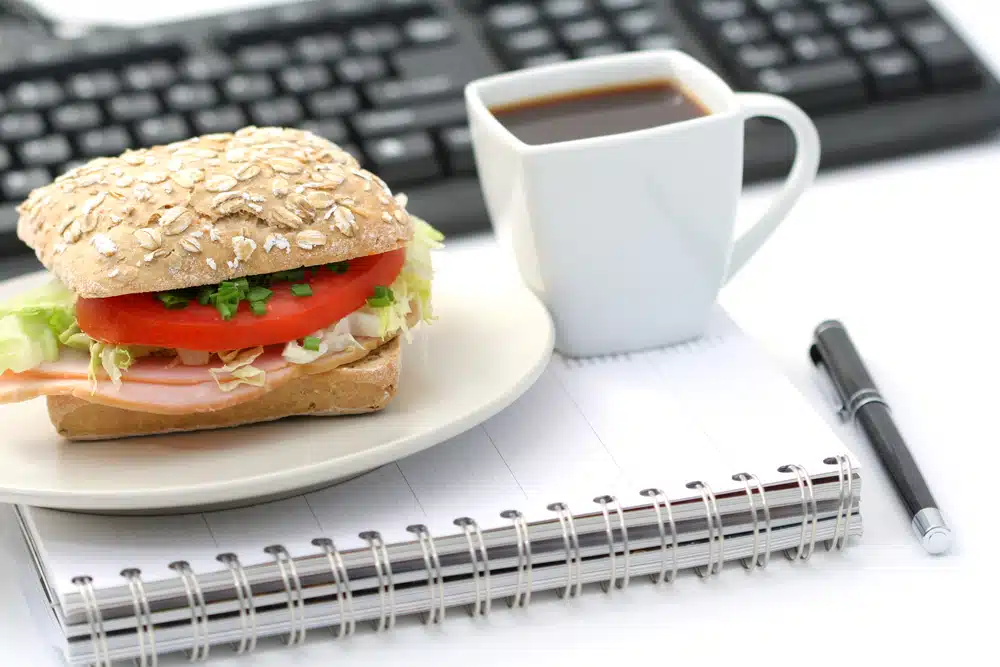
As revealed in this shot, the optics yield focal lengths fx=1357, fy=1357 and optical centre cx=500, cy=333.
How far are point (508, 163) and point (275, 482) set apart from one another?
0.96ft

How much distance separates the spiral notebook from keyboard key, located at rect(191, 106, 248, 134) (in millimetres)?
473

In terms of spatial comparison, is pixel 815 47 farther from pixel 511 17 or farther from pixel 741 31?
pixel 511 17

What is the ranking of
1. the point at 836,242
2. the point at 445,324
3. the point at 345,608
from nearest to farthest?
the point at 345,608
the point at 445,324
the point at 836,242

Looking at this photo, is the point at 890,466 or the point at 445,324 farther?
the point at 445,324

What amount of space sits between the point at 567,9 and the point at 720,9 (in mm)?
149

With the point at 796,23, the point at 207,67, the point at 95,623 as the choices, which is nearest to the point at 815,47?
the point at 796,23

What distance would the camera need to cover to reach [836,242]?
121 centimetres

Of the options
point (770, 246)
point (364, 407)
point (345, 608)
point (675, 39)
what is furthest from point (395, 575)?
point (675, 39)

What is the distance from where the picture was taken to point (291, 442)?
829 millimetres

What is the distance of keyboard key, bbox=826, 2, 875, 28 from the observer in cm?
130

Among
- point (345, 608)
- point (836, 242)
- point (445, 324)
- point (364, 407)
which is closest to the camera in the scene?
point (345, 608)

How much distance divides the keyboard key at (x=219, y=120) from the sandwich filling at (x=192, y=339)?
14.2 inches

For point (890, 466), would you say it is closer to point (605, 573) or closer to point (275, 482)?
point (605, 573)

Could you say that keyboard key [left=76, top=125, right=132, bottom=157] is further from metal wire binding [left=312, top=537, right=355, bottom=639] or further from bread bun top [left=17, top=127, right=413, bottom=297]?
metal wire binding [left=312, top=537, right=355, bottom=639]
